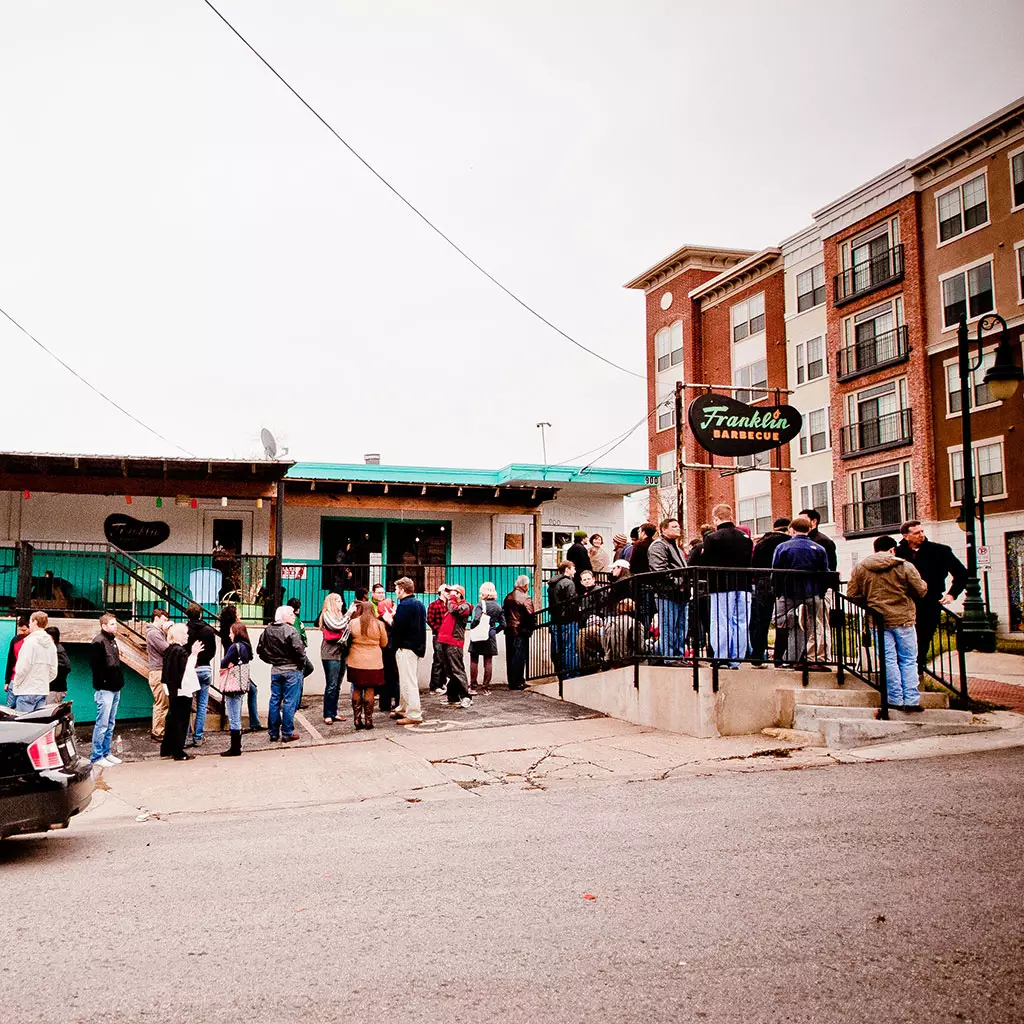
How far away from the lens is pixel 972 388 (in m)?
31.1

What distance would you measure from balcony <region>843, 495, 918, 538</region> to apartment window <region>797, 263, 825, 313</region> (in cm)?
881

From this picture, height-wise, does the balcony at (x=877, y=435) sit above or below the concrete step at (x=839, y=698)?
above

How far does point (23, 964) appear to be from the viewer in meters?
4.27

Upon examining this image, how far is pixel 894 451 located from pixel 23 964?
112 feet

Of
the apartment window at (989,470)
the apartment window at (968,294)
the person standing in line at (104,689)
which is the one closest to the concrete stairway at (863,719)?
the person standing in line at (104,689)

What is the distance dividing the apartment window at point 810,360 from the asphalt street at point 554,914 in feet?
109

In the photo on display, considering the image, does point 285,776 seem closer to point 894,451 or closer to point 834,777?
point 834,777

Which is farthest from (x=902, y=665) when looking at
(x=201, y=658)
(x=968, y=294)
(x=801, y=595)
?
(x=968, y=294)

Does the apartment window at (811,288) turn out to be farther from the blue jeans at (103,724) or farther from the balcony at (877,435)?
the blue jeans at (103,724)

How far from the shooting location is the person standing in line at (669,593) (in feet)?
36.6

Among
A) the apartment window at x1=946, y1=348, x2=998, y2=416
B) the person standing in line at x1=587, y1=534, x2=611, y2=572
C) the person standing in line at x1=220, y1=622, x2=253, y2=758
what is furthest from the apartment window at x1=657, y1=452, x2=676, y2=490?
the person standing in line at x1=220, y1=622, x2=253, y2=758

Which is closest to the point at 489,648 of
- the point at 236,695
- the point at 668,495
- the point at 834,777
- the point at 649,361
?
the point at 236,695

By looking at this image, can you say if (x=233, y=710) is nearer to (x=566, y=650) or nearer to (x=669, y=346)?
(x=566, y=650)

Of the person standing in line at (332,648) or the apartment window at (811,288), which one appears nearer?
the person standing in line at (332,648)
